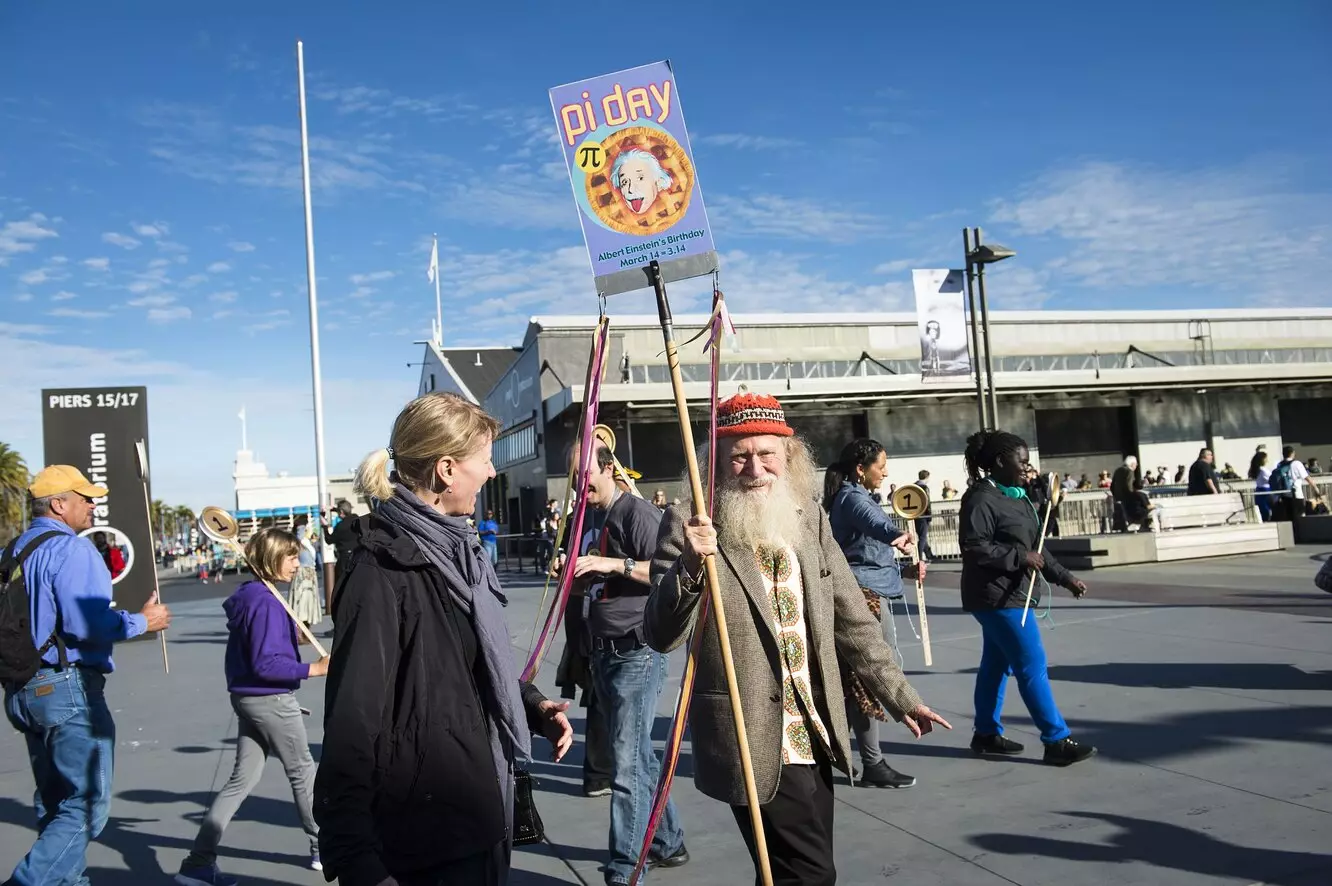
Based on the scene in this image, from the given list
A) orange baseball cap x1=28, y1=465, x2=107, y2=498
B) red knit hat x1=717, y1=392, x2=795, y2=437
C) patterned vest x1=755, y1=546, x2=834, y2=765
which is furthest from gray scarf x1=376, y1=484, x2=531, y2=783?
orange baseball cap x1=28, y1=465, x2=107, y2=498

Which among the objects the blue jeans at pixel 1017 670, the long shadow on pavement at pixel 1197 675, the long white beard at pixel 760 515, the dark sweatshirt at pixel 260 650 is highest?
the long white beard at pixel 760 515

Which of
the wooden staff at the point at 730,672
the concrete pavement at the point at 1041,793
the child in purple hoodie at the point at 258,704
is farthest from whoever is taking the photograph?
the child in purple hoodie at the point at 258,704

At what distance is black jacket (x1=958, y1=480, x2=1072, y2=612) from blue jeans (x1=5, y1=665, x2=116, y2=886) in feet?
14.5

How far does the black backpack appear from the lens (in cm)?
389

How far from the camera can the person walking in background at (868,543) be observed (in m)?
5.37

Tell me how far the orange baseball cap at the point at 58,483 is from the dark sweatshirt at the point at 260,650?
0.80m

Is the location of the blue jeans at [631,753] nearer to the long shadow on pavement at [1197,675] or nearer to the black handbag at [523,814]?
the black handbag at [523,814]

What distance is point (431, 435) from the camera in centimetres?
237

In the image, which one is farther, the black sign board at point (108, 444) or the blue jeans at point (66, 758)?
the black sign board at point (108, 444)

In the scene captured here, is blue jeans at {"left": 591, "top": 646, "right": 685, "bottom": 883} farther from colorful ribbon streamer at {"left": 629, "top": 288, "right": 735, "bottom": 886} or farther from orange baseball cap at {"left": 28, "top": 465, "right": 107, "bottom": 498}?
orange baseball cap at {"left": 28, "top": 465, "right": 107, "bottom": 498}

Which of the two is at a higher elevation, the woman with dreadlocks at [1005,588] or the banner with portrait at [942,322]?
the banner with portrait at [942,322]

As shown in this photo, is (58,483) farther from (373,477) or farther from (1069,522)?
(1069,522)

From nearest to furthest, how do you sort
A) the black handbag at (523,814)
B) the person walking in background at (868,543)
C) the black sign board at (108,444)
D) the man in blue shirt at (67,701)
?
the black handbag at (523,814) → the man in blue shirt at (67,701) → the person walking in background at (868,543) → the black sign board at (108,444)

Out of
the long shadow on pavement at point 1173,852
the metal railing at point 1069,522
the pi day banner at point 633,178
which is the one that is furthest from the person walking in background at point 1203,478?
the pi day banner at point 633,178
